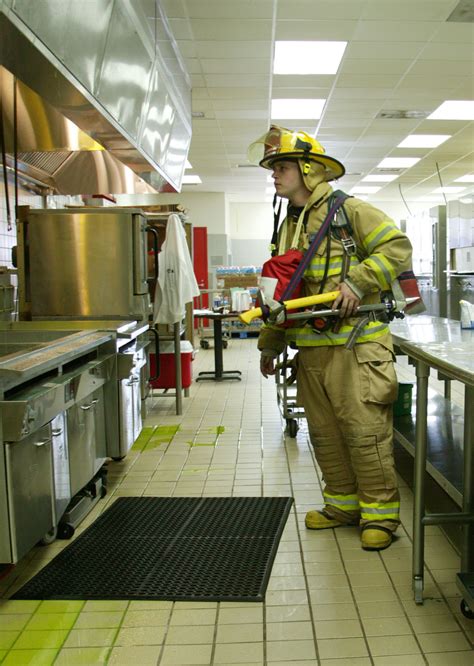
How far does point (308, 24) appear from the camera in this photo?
5176 mm

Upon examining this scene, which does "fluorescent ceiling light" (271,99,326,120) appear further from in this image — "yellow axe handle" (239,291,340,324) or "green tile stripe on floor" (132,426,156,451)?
"yellow axe handle" (239,291,340,324)

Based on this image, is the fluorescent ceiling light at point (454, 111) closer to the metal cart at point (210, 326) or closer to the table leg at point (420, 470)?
the metal cart at point (210, 326)

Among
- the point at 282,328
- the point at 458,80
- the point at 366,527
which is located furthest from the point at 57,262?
the point at 458,80

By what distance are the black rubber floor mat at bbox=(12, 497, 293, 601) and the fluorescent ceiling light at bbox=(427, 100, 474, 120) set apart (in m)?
6.25

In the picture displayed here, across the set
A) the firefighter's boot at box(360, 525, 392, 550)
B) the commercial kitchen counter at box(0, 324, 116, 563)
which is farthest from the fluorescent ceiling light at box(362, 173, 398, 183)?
the firefighter's boot at box(360, 525, 392, 550)

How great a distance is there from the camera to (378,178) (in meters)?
13.2

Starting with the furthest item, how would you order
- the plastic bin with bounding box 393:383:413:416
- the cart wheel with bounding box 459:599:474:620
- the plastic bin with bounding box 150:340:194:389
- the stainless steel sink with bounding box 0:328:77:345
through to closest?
the plastic bin with bounding box 150:340:194:389, the plastic bin with bounding box 393:383:413:416, the stainless steel sink with bounding box 0:328:77:345, the cart wheel with bounding box 459:599:474:620

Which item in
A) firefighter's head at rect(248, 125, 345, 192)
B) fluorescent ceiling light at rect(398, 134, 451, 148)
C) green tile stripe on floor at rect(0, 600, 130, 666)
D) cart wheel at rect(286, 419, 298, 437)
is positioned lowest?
green tile stripe on floor at rect(0, 600, 130, 666)

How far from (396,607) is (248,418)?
3029 millimetres

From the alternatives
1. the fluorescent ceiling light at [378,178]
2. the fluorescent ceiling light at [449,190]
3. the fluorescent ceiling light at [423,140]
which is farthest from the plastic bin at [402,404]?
the fluorescent ceiling light at [449,190]

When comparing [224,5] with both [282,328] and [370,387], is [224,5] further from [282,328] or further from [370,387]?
[370,387]

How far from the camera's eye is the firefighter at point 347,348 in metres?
2.54

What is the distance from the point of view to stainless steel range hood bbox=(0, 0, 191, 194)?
7.52ft

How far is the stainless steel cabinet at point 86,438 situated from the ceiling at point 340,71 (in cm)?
331
